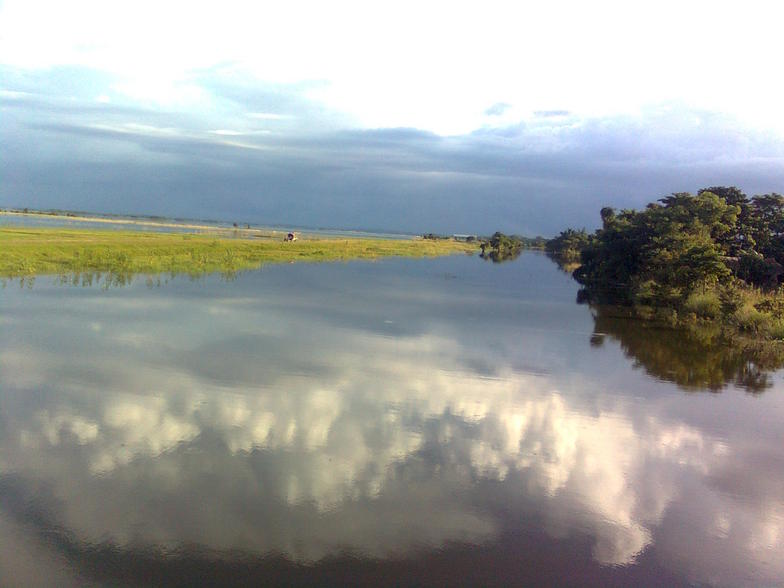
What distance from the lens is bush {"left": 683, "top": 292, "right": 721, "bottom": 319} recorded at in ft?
95.2

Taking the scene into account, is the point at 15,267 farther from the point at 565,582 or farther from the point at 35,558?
the point at 565,582

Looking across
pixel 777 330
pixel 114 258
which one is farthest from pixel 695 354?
pixel 114 258

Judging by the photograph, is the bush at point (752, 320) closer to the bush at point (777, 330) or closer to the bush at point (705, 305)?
the bush at point (777, 330)

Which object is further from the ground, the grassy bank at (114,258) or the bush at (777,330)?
the grassy bank at (114,258)

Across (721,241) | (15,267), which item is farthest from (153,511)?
(721,241)

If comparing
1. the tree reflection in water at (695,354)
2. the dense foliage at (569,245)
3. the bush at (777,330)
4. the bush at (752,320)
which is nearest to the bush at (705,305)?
the bush at (752,320)

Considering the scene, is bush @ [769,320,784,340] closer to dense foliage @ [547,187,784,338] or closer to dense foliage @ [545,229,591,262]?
dense foliage @ [547,187,784,338]

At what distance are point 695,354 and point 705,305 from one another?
9868 millimetres

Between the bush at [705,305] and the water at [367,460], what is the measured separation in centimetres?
1011

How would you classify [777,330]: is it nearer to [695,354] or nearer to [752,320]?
[752,320]

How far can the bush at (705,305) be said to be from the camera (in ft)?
95.2

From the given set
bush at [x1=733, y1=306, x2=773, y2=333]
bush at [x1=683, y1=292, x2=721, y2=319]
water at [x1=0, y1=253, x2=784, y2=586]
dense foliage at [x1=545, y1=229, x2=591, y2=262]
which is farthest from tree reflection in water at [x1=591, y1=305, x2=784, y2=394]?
dense foliage at [x1=545, y1=229, x2=591, y2=262]

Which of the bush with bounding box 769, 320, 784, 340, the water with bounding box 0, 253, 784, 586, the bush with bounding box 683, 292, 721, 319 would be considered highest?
the bush with bounding box 683, 292, 721, 319

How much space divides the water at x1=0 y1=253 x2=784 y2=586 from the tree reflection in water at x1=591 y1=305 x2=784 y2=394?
195mm
